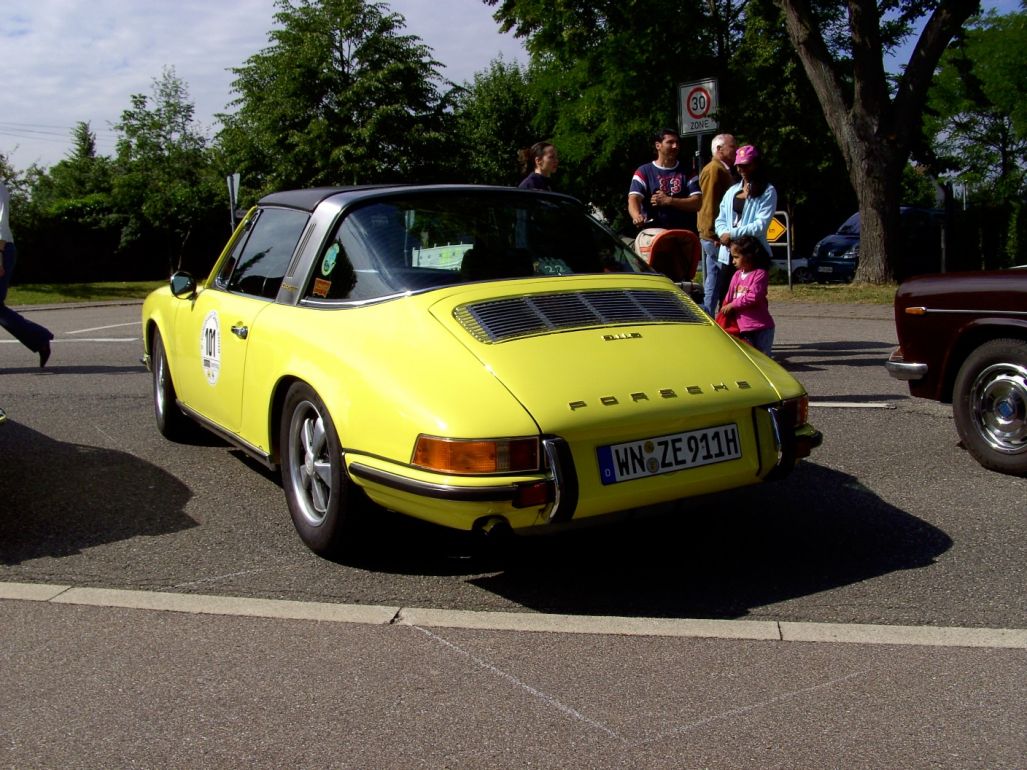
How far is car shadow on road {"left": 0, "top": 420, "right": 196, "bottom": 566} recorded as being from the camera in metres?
4.98

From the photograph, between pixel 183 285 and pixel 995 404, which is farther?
pixel 183 285

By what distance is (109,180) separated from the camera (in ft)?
127

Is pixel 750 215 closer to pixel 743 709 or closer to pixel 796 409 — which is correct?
pixel 796 409

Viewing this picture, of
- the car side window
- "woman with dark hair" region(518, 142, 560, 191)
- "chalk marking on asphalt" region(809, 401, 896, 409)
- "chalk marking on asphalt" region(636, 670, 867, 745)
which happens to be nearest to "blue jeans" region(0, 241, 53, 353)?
"woman with dark hair" region(518, 142, 560, 191)

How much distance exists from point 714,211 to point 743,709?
6.61 metres

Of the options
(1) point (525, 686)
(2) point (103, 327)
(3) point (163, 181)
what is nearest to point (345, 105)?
(3) point (163, 181)

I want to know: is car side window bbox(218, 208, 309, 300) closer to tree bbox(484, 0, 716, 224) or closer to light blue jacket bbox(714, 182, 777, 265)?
light blue jacket bbox(714, 182, 777, 265)

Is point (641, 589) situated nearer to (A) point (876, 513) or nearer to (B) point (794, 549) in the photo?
(B) point (794, 549)

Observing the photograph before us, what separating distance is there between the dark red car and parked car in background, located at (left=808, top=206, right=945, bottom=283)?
1881 centimetres

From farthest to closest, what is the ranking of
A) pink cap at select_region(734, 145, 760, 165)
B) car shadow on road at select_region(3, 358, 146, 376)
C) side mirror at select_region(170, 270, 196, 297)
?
car shadow on road at select_region(3, 358, 146, 376), pink cap at select_region(734, 145, 760, 165), side mirror at select_region(170, 270, 196, 297)

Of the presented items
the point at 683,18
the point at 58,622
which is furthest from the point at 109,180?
the point at 58,622

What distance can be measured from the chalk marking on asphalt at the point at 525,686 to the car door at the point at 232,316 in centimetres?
202

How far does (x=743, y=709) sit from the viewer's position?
10.2 feet

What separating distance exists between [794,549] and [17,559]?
128 inches
